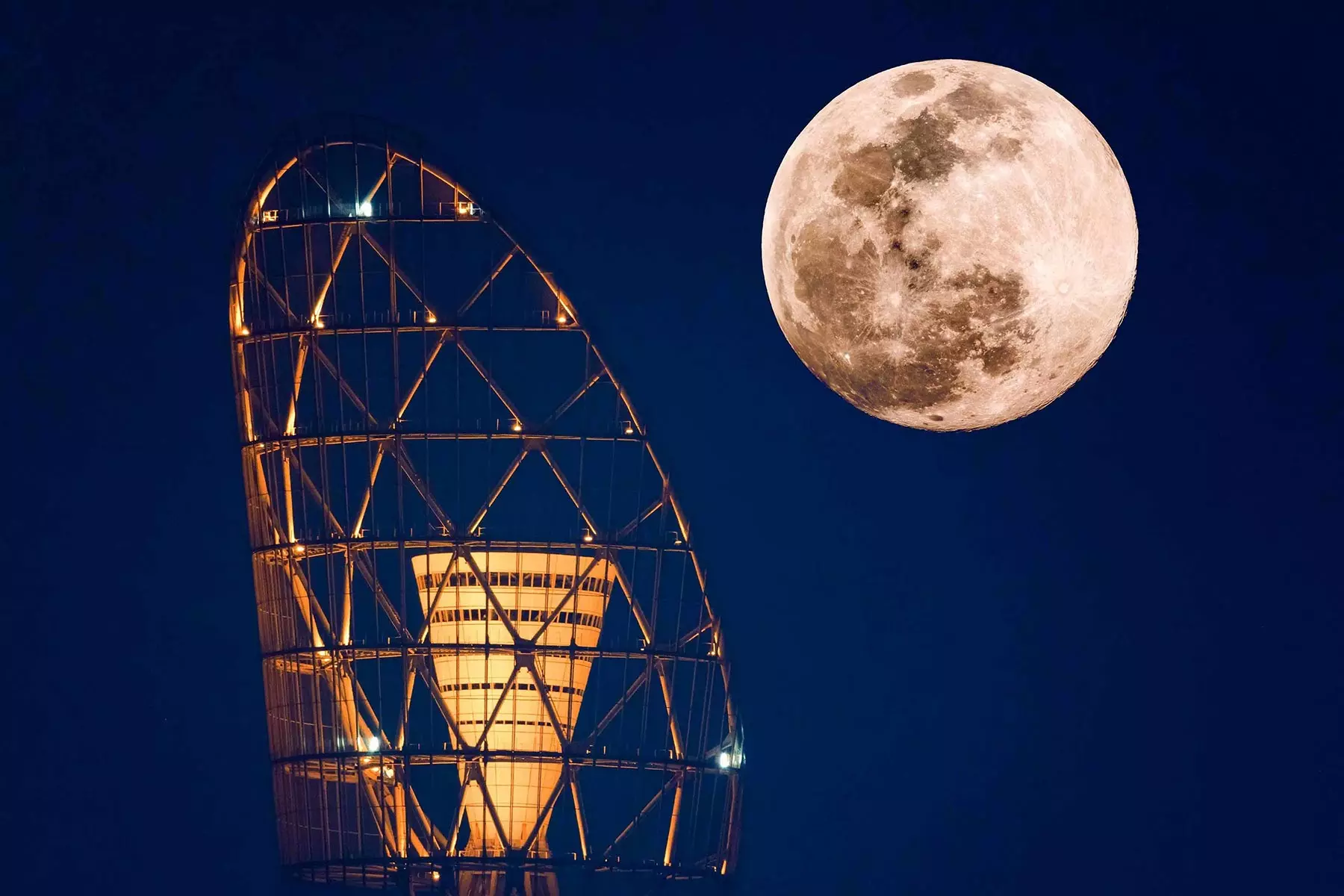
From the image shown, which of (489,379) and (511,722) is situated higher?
(489,379)

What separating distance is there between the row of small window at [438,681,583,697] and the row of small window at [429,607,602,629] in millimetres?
1555

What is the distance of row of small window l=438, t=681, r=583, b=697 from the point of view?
42.5 metres

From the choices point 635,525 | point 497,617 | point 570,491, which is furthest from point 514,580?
point 635,525

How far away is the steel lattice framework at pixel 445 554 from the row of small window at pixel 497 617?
0.16 ft

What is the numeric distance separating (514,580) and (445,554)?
1836mm

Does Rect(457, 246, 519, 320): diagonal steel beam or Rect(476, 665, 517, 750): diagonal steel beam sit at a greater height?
Rect(457, 246, 519, 320): diagonal steel beam

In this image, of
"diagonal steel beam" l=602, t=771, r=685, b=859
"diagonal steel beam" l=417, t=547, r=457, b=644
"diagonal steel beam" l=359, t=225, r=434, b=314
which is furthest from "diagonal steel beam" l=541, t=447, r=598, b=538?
"diagonal steel beam" l=602, t=771, r=685, b=859

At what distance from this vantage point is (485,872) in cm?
4138

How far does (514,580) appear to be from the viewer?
42812 mm

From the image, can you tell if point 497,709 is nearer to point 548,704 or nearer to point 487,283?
point 548,704

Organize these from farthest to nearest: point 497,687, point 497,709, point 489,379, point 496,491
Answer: point 497,687, point 496,491, point 489,379, point 497,709

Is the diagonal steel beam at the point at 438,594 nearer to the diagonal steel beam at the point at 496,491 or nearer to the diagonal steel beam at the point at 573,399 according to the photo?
the diagonal steel beam at the point at 496,491

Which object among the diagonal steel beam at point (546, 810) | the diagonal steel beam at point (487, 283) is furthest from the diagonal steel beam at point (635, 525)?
the diagonal steel beam at point (487, 283)

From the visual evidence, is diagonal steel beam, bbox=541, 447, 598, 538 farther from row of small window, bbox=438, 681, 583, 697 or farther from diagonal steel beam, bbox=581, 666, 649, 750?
row of small window, bbox=438, 681, 583, 697
